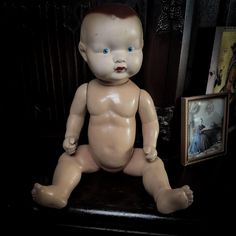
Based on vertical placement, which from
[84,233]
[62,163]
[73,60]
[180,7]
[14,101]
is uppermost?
[180,7]

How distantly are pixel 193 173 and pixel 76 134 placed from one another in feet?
1.32

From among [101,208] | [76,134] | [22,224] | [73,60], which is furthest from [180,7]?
[22,224]

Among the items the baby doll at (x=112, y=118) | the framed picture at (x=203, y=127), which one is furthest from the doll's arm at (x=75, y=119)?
the framed picture at (x=203, y=127)

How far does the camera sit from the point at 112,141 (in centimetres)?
73

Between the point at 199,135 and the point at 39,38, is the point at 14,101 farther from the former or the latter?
the point at 199,135

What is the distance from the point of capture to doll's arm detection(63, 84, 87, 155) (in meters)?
0.75

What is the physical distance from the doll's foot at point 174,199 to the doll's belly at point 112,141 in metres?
0.17

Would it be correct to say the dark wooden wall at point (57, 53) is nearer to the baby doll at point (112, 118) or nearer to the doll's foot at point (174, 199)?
the baby doll at point (112, 118)

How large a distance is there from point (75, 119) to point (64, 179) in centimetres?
19

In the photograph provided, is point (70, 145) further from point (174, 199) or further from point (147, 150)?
point (174, 199)

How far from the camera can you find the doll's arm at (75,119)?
0.75 meters

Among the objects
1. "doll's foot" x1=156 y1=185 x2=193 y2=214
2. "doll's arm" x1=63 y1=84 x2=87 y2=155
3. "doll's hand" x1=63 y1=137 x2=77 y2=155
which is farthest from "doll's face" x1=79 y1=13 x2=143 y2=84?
"doll's foot" x1=156 y1=185 x2=193 y2=214

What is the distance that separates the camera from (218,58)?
851mm

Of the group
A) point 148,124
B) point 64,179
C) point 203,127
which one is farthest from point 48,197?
point 203,127
